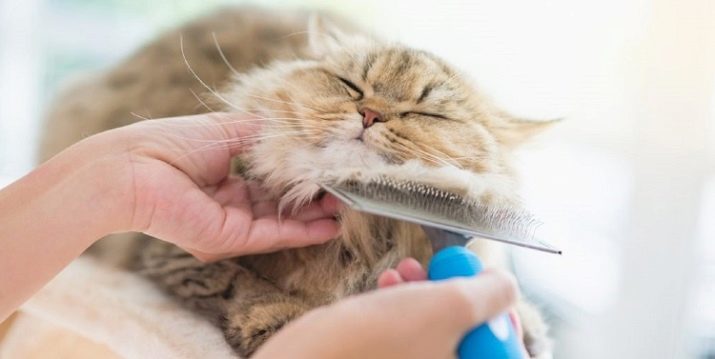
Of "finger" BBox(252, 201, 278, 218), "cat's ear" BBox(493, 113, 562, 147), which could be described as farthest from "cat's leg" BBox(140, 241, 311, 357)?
"cat's ear" BBox(493, 113, 562, 147)

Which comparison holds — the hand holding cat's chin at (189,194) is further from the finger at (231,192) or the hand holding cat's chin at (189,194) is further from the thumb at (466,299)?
the thumb at (466,299)

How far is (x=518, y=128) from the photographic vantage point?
123 centimetres

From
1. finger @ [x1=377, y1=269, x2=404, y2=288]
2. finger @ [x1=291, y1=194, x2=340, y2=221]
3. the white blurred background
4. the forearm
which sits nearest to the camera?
finger @ [x1=377, y1=269, x2=404, y2=288]

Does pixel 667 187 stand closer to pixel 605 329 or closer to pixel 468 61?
pixel 605 329

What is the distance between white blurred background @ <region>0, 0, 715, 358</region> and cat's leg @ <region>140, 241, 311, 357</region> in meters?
0.61

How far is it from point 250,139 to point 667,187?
0.99 meters

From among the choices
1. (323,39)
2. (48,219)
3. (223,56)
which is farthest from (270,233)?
(223,56)

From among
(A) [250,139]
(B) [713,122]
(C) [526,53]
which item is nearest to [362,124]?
(A) [250,139]

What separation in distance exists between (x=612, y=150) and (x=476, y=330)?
1.07m

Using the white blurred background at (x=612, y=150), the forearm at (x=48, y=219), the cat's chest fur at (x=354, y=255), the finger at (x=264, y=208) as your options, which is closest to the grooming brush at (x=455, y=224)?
the cat's chest fur at (x=354, y=255)

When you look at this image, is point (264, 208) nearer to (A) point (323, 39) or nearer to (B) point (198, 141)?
(B) point (198, 141)

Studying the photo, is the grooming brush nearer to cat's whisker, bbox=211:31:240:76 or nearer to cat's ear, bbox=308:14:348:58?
cat's ear, bbox=308:14:348:58

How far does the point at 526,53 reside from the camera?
5.48 ft

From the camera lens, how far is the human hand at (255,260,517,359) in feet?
2.08
